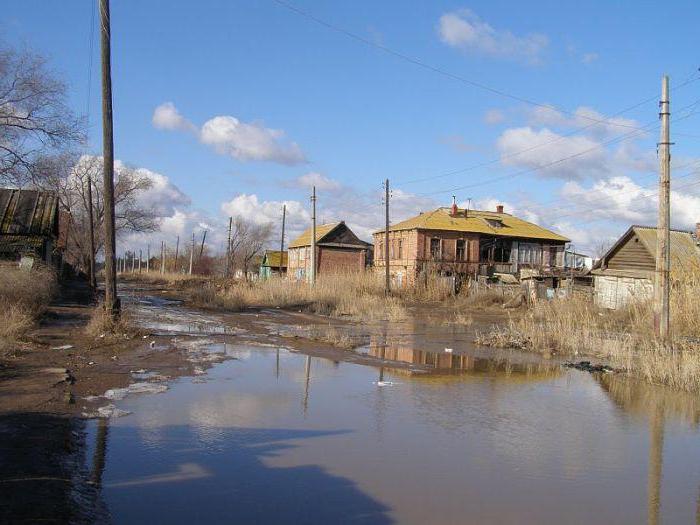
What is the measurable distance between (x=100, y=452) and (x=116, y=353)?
6892 mm

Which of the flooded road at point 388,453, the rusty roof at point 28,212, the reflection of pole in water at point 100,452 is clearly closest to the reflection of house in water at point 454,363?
the flooded road at point 388,453

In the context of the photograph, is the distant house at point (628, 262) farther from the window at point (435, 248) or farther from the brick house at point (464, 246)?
the window at point (435, 248)

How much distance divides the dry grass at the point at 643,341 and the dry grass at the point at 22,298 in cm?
1217

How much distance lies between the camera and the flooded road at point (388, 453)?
5.62m

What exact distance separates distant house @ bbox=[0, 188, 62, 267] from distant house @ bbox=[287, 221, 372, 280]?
107 feet

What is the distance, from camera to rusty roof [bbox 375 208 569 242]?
5159cm

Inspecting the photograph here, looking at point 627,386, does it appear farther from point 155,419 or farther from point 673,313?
point 155,419

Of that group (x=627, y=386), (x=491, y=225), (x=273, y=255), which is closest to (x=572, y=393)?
(x=627, y=386)

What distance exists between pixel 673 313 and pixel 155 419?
53.0 ft

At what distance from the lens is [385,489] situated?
6.09 m

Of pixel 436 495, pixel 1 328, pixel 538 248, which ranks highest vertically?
pixel 538 248

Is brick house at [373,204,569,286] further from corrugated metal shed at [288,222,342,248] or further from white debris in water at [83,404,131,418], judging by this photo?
white debris in water at [83,404,131,418]

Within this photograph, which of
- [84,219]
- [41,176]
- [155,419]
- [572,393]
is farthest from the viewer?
[84,219]

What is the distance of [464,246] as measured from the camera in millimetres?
52062
